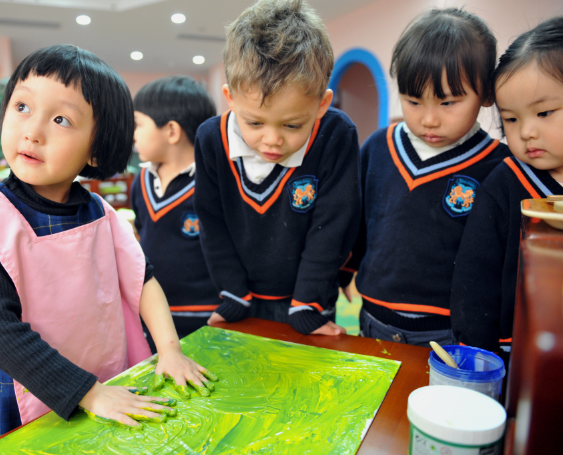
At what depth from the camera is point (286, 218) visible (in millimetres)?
1019

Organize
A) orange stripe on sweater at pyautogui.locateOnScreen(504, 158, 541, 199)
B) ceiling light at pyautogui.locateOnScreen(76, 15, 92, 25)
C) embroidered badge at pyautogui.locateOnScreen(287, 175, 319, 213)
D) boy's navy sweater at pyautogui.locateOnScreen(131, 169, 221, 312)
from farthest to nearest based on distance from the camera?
1. ceiling light at pyautogui.locateOnScreen(76, 15, 92, 25)
2. boy's navy sweater at pyautogui.locateOnScreen(131, 169, 221, 312)
3. embroidered badge at pyautogui.locateOnScreen(287, 175, 319, 213)
4. orange stripe on sweater at pyautogui.locateOnScreen(504, 158, 541, 199)

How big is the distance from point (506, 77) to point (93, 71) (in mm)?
723

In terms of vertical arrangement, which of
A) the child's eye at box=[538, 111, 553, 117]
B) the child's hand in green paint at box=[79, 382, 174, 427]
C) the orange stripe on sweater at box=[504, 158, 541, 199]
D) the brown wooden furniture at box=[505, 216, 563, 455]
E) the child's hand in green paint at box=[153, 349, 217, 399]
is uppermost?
the child's eye at box=[538, 111, 553, 117]

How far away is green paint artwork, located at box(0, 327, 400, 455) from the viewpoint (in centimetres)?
55

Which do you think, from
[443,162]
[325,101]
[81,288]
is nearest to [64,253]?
[81,288]

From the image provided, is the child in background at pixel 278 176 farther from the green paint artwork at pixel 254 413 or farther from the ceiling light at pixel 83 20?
the ceiling light at pixel 83 20

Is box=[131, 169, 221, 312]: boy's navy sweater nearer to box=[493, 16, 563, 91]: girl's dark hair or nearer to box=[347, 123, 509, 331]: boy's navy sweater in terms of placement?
box=[347, 123, 509, 331]: boy's navy sweater

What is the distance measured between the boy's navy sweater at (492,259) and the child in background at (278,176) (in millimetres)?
254

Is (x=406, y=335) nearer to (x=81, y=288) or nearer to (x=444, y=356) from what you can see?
(x=444, y=356)

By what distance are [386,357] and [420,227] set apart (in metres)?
0.32

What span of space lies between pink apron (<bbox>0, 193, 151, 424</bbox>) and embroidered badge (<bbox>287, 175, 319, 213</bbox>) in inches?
14.2

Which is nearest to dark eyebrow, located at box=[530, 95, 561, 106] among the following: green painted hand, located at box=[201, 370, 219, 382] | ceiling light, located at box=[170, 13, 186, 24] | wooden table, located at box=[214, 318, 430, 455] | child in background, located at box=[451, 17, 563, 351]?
child in background, located at box=[451, 17, 563, 351]

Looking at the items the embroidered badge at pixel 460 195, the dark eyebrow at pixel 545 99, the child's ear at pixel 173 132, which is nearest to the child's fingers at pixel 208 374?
the embroidered badge at pixel 460 195

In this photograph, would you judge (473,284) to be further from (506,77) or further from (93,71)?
(93,71)
